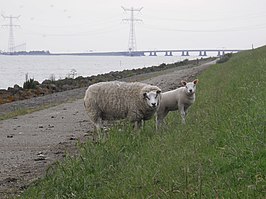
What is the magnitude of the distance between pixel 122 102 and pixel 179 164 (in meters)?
5.39

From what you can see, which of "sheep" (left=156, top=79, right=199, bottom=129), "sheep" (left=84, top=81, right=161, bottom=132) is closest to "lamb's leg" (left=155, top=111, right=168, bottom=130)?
"sheep" (left=156, top=79, right=199, bottom=129)

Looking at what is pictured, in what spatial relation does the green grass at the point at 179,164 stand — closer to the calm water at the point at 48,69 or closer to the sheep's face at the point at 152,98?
the sheep's face at the point at 152,98

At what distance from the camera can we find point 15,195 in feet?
28.6

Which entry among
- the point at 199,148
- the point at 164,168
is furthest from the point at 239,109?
the point at 164,168

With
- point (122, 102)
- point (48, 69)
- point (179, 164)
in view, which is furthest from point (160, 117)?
point (48, 69)

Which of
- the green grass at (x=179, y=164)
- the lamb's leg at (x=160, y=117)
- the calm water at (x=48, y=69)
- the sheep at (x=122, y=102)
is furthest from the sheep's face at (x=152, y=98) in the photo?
the calm water at (x=48, y=69)

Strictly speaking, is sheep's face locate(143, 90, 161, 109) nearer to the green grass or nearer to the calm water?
the green grass

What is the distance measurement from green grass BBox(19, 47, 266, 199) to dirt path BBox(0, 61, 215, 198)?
0.68 meters

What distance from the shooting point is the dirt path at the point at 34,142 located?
398 inches

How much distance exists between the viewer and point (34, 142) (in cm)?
1416

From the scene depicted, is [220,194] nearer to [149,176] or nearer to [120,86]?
[149,176]

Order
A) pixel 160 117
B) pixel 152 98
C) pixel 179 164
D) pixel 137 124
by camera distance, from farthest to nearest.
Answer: pixel 160 117
pixel 137 124
pixel 152 98
pixel 179 164

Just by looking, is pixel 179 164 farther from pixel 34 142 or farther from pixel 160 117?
pixel 34 142

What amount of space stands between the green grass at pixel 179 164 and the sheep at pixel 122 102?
1434mm
